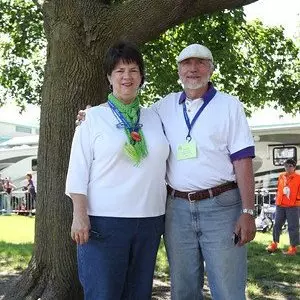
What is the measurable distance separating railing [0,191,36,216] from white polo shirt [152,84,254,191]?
59.3 ft

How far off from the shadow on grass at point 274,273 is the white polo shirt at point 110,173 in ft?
10.4

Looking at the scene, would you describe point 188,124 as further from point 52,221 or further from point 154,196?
point 52,221

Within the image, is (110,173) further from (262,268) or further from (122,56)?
(262,268)

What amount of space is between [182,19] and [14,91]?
9208 mm

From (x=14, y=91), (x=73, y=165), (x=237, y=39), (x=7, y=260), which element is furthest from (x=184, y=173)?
(x=14, y=91)

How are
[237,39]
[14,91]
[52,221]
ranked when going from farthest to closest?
1. [14,91]
2. [237,39]
3. [52,221]

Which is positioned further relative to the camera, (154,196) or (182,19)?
(182,19)

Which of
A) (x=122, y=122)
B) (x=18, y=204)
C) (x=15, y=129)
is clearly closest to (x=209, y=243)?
(x=122, y=122)

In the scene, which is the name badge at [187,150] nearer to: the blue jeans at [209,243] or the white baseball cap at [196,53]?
the blue jeans at [209,243]

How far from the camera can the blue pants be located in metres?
9.78

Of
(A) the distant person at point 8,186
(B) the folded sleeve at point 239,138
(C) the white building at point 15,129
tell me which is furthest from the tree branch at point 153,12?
(C) the white building at point 15,129

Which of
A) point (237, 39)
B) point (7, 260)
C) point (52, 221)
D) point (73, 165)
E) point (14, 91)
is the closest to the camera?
point (73, 165)

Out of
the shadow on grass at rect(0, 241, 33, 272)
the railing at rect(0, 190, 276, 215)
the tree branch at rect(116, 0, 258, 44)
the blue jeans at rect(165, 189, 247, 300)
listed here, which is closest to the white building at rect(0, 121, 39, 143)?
the railing at rect(0, 190, 276, 215)

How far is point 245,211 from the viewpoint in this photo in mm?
3330
